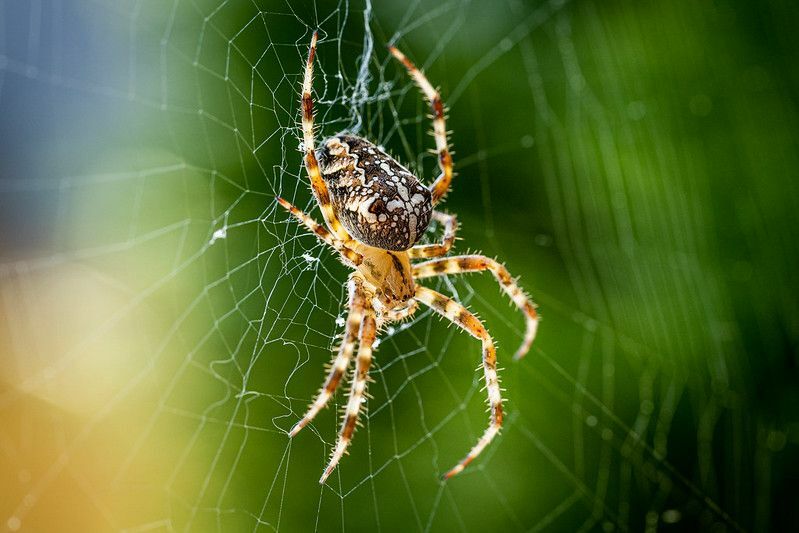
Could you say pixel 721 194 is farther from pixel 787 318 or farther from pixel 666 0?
pixel 666 0

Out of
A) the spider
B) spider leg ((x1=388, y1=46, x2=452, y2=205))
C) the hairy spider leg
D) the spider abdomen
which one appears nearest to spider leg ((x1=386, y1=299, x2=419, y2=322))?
the spider

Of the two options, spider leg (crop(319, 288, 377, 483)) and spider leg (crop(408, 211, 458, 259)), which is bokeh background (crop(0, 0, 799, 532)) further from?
spider leg (crop(408, 211, 458, 259))

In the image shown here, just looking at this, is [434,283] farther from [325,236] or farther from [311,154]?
[311,154]

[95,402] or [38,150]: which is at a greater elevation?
[38,150]

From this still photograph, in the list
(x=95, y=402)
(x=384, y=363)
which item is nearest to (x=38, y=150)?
(x=95, y=402)

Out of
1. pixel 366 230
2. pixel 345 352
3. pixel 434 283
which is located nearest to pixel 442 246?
pixel 366 230

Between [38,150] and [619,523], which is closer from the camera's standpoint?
[38,150]

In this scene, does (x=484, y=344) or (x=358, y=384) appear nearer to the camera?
(x=358, y=384)

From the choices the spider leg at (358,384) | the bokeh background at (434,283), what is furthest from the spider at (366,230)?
the bokeh background at (434,283)

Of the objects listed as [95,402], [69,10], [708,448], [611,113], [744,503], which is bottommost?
[744,503]
